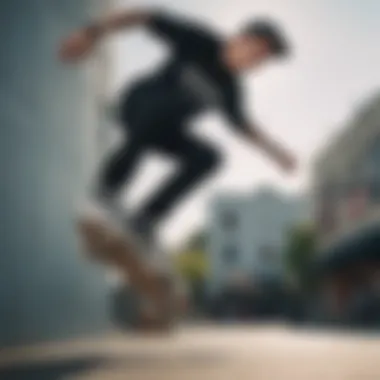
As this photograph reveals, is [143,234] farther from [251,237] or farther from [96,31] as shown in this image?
[96,31]

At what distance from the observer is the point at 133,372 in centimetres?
192

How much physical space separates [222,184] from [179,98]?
0.21 metres

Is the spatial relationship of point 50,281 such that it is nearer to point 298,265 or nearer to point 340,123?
point 298,265

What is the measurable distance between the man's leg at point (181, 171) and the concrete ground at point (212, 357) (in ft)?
0.88

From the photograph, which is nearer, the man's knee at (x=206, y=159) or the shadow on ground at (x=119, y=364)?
the shadow on ground at (x=119, y=364)

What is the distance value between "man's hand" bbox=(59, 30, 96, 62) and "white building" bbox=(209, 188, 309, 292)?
460 millimetres

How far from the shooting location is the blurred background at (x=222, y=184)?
197 cm

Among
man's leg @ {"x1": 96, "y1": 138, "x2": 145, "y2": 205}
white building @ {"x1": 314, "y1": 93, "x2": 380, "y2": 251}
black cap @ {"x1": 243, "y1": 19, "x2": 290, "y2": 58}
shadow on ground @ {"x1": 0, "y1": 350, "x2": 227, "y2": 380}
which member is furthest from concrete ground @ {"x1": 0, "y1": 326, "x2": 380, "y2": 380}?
black cap @ {"x1": 243, "y1": 19, "x2": 290, "y2": 58}

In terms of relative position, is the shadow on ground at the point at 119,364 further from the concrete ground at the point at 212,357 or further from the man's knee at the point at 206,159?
the man's knee at the point at 206,159

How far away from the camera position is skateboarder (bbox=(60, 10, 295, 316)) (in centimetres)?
203

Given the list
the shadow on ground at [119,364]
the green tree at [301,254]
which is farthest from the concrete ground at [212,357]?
the green tree at [301,254]

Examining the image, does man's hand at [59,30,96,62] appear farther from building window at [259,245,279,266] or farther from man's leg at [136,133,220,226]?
building window at [259,245,279,266]

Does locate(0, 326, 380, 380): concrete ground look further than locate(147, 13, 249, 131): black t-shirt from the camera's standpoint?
No

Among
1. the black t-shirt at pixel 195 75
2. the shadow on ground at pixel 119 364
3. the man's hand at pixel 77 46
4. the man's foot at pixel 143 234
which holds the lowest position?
the shadow on ground at pixel 119 364
